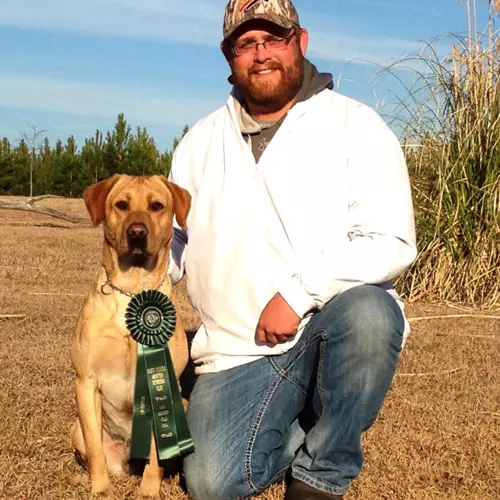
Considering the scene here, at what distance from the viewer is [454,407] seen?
4.39 meters

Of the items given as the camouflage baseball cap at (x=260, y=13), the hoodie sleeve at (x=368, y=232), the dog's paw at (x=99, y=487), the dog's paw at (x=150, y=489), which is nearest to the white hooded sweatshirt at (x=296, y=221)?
the hoodie sleeve at (x=368, y=232)

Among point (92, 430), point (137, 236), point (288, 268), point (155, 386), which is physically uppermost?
point (137, 236)

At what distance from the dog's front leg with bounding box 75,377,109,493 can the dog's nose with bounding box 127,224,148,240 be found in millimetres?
587

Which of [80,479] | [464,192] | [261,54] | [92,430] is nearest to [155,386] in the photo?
[92,430]

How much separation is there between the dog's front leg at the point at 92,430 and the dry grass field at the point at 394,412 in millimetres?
95

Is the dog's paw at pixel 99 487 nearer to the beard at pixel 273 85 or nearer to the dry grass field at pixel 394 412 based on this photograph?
the dry grass field at pixel 394 412

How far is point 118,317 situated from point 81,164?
24.6 meters

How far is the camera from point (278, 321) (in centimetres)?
305

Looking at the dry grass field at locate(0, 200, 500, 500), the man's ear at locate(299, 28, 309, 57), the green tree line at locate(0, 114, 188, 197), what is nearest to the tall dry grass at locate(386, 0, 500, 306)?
the dry grass field at locate(0, 200, 500, 500)

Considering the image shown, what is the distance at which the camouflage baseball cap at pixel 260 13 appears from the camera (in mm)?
3316

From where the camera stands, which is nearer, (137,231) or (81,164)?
(137,231)

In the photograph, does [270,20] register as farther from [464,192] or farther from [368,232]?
[464,192]

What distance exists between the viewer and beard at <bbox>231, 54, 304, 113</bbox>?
336 cm

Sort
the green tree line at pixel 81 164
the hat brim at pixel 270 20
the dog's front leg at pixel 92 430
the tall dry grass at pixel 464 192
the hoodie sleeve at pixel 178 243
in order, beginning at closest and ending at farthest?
the dog's front leg at pixel 92 430
the hat brim at pixel 270 20
the hoodie sleeve at pixel 178 243
the tall dry grass at pixel 464 192
the green tree line at pixel 81 164
